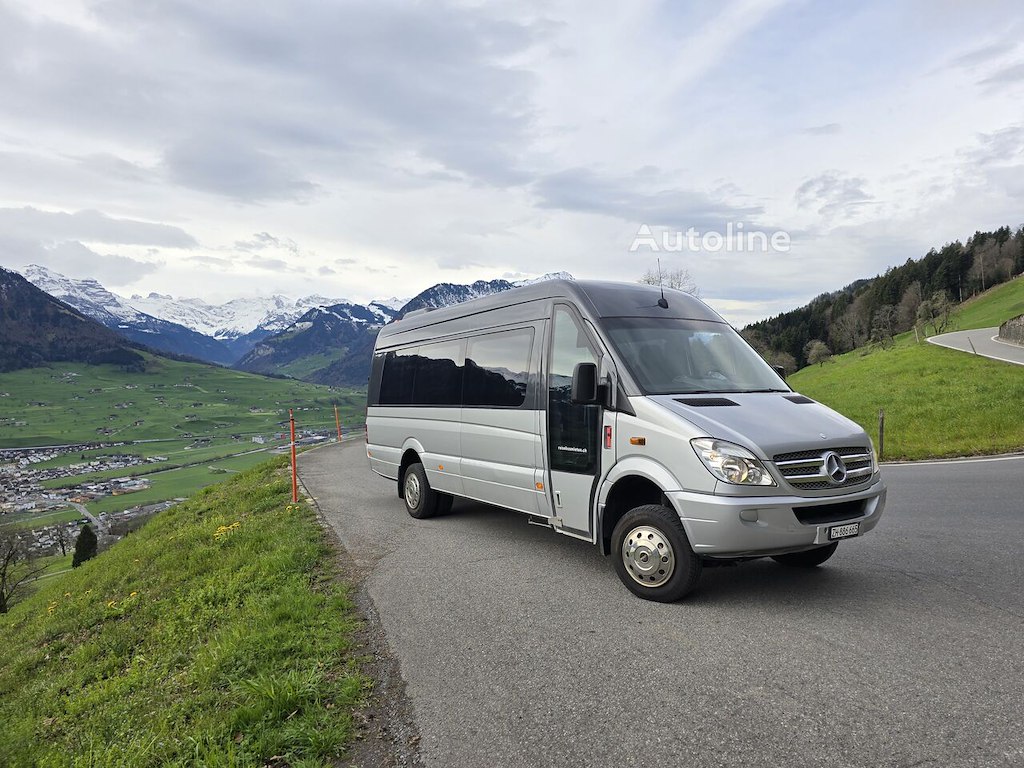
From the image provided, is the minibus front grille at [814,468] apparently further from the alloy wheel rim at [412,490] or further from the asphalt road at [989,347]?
the asphalt road at [989,347]

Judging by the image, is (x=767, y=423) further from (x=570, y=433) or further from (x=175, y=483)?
(x=175, y=483)

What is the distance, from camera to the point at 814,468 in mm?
4836

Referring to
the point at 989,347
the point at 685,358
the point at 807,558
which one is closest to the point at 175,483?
the point at 989,347

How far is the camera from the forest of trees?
88938mm

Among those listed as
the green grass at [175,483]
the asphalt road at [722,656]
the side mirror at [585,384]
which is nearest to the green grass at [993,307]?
the asphalt road at [722,656]

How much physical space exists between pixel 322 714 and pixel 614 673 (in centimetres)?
174

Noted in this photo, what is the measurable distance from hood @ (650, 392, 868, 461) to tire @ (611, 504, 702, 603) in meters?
0.79

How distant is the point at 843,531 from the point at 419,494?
5808 millimetres

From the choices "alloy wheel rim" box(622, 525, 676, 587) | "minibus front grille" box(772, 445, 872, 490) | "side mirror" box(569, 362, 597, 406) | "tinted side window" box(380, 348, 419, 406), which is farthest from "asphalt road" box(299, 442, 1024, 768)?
"tinted side window" box(380, 348, 419, 406)

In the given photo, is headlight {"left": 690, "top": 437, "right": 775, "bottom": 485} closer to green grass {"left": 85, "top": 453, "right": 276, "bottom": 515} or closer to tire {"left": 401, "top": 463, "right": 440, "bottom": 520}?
tire {"left": 401, "top": 463, "right": 440, "bottom": 520}

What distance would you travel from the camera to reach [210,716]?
12.6ft

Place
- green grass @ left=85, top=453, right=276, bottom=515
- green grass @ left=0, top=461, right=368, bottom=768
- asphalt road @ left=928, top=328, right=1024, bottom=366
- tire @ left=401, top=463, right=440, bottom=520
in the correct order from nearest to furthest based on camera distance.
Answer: green grass @ left=0, top=461, right=368, bottom=768 → tire @ left=401, top=463, right=440, bottom=520 → asphalt road @ left=928, top=328, right=1024, bottom=366 → green grass @ left=85, top=453, right=276, bottom=515

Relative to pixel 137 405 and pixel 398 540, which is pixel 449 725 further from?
pixel 137 405

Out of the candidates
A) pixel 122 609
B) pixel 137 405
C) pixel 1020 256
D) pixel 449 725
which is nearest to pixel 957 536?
pixel 449 725
